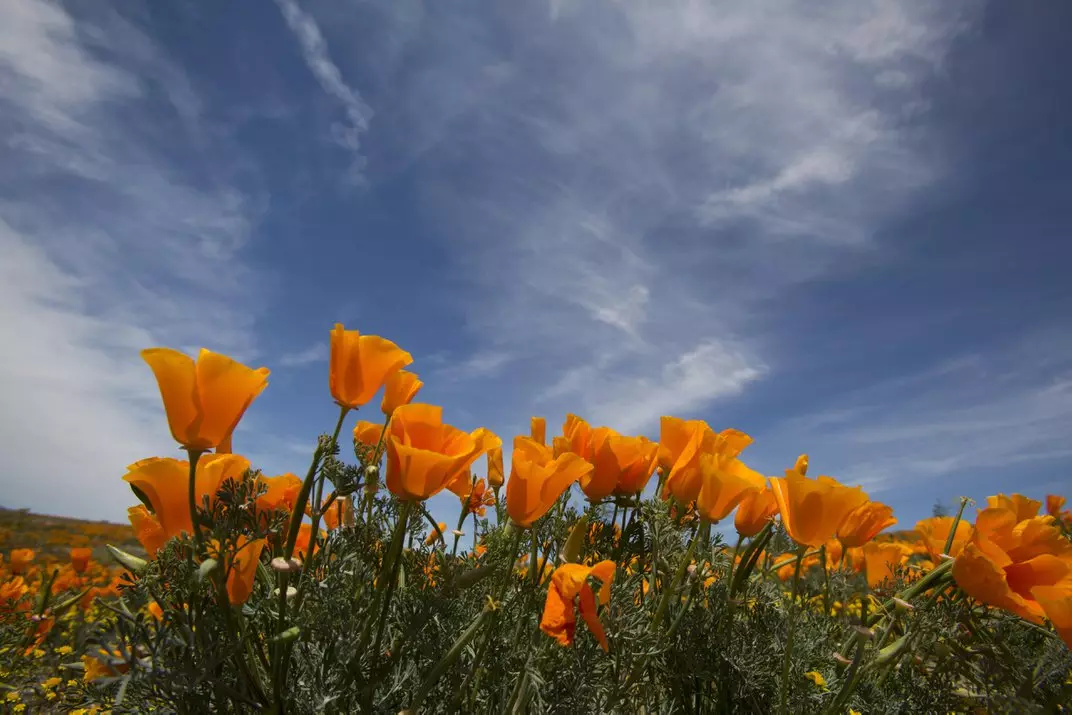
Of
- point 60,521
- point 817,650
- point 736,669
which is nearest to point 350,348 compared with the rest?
point 736,669

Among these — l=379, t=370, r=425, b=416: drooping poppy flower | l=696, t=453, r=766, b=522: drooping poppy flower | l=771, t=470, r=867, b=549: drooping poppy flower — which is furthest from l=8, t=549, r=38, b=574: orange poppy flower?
l=771, t=470, r=867, b=549: drooping poppy flower

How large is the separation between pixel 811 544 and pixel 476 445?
3.17ft

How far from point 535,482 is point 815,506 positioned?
78 centimetres

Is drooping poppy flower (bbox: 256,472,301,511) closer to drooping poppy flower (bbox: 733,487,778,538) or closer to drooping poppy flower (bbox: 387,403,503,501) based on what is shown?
drooping poppy flower (bbox: 387,403,503,501)

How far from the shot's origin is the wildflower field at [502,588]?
125 centimetres

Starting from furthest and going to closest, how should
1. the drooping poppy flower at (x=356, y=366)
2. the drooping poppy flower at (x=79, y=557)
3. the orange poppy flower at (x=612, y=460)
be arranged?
the drooping poppy flower at (x=79, y=557)
the orange poppy flower at (x=612, y=460)
the drooping poppy flower at (x=356, y=366)

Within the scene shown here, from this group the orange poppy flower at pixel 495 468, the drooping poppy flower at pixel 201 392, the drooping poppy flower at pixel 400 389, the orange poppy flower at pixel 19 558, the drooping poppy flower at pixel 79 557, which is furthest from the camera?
the orange poppy flower at pixel 19 558

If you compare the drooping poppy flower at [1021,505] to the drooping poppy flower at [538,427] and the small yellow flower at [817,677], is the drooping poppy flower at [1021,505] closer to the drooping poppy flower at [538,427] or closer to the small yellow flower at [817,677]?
the small yellow flower at [817,677]

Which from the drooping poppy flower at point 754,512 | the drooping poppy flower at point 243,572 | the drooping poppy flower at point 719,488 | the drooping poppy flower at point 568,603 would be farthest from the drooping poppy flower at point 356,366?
the drooping poppy flower at point 754,512

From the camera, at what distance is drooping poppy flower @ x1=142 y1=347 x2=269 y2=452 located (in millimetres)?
1219

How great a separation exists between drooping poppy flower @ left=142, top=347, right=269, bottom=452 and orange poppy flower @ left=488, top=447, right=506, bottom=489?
908mm

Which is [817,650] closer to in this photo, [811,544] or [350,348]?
[811,544]

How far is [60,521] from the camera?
1898 centimetres

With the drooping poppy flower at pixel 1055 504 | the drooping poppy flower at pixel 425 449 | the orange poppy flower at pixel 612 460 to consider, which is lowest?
the drooping poppy flower at pixel 425 449
